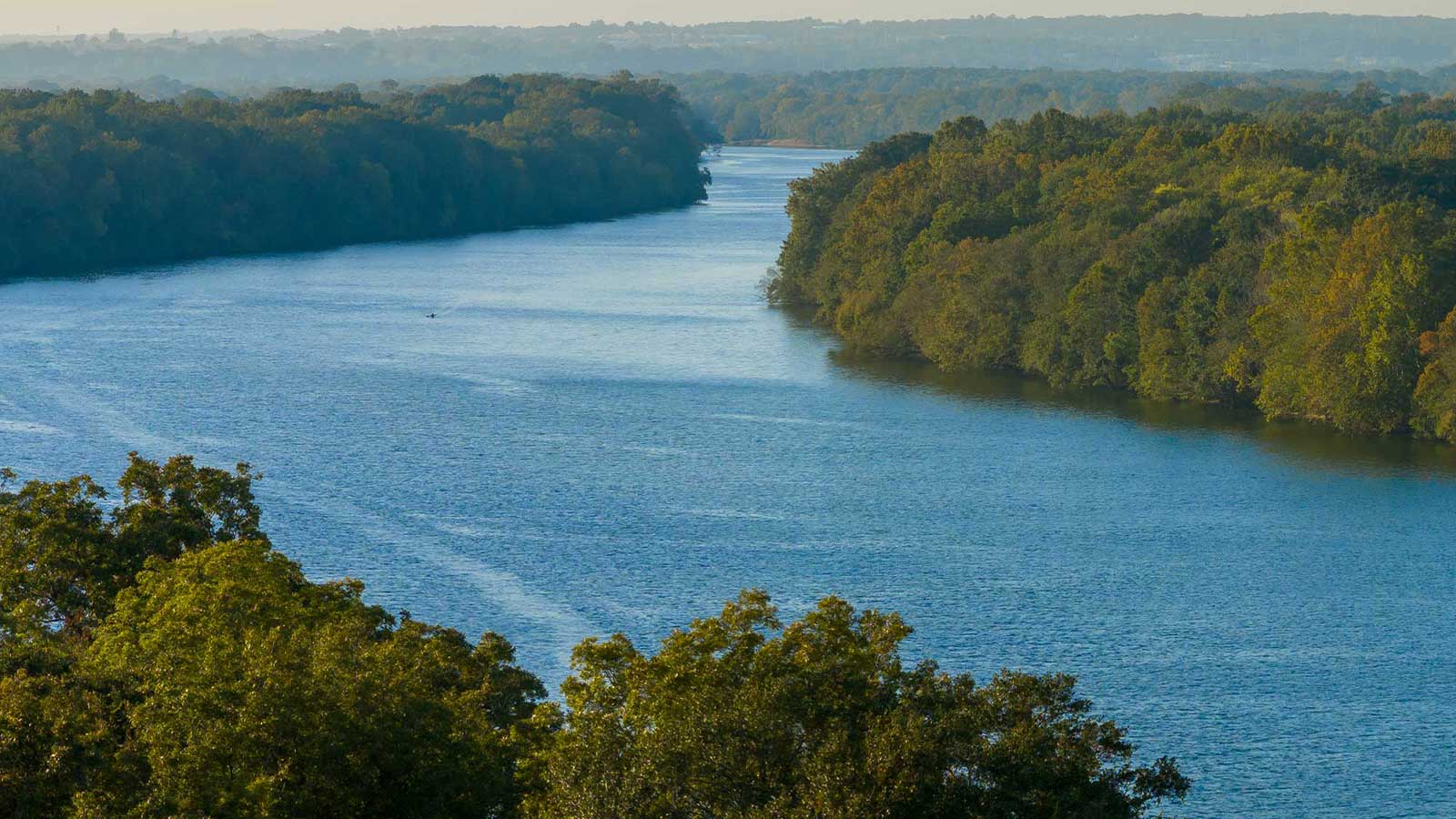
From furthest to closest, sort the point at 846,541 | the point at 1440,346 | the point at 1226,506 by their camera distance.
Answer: the point at 1440,346 → the point at 1226,506 → the point at 846,541

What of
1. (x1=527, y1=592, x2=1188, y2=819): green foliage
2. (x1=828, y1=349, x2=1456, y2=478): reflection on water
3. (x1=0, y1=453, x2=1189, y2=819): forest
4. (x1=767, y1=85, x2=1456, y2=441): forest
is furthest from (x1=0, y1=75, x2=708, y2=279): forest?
(x1=527, y1=592, x2=1188, y2=819): green foliage

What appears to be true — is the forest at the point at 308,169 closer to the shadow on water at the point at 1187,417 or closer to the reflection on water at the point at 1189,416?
the shadow on water at the point at 1187,417

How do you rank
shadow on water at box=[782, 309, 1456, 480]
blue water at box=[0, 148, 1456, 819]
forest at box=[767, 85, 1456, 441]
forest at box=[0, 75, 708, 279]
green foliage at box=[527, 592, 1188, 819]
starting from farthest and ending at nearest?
forest at box=[0, 75, 708, 279], forest at box=[767, 85, 1456, 441], shadow on water at box=[782, 309, 1456, 480], blue water at box=[0, 148, 1456, 819], green foliage at box=[527, 592, 1188, 819]

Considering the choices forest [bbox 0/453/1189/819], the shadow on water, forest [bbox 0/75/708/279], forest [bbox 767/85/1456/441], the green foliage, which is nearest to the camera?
A: forest [bbox 0/453/1189/819]

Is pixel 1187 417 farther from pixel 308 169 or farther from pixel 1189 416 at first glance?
pixel 308 169

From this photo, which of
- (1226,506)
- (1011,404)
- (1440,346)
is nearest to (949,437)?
(1011,404)

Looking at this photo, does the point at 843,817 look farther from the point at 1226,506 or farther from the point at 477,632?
the point at 1226,506

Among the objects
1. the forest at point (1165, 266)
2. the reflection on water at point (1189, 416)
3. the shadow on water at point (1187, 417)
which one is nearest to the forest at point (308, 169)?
the forest at point (1165, 266)

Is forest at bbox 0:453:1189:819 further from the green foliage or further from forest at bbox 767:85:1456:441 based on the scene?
forest at bbox 767:85:1456:441
